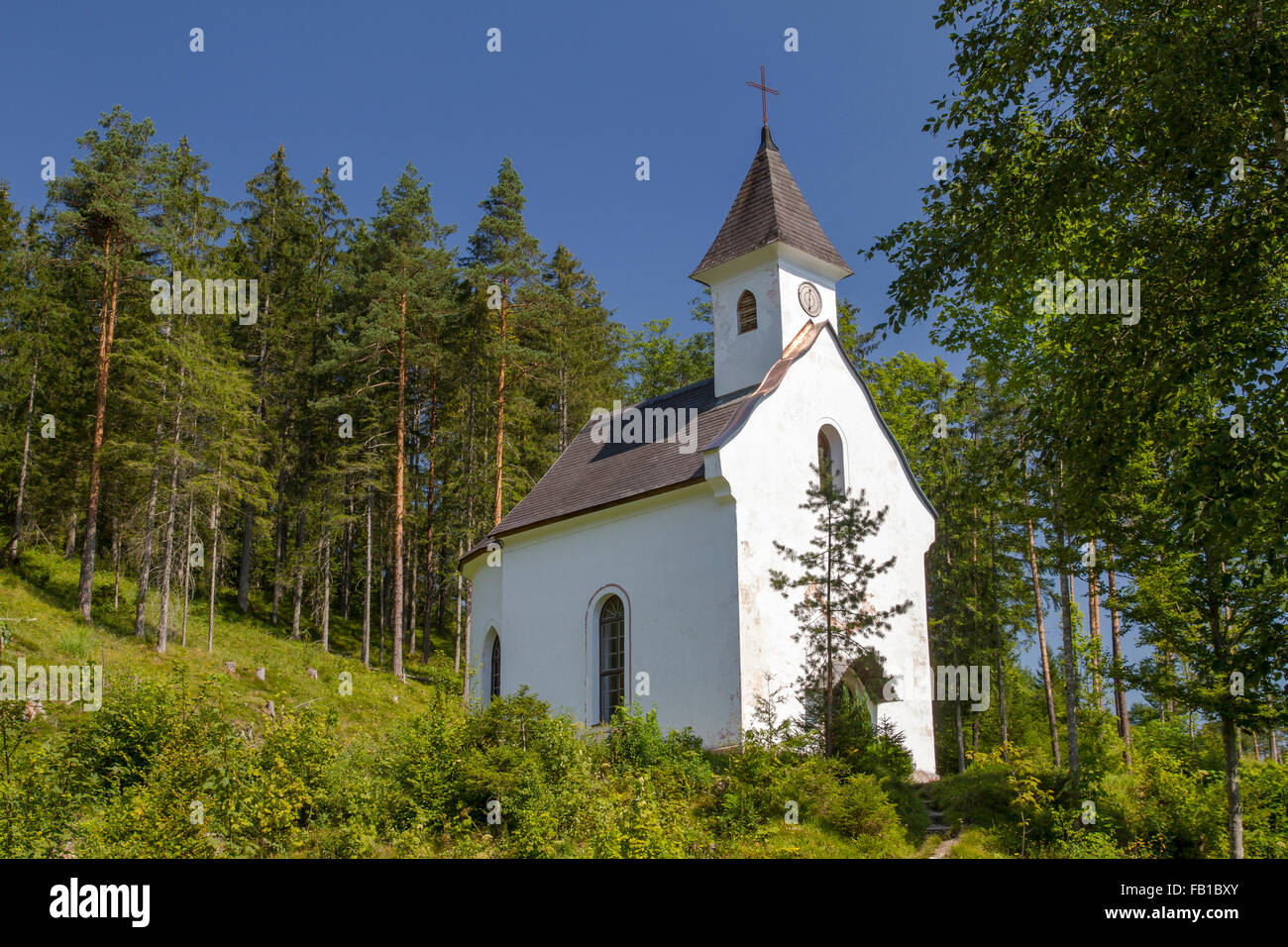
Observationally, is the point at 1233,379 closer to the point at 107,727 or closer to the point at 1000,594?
the point at 107,727

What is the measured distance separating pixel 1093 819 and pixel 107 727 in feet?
48.7

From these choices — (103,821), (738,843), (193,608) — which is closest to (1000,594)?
(738,843)

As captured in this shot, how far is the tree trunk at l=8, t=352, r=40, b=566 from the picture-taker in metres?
35.3

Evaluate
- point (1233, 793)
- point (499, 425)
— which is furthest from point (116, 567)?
point (1233, 793)

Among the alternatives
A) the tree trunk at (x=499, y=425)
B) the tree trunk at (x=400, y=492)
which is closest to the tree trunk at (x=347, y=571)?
the tree trunk at (x=400, y=492)

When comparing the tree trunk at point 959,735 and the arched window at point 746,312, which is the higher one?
the arched window at point 746,312

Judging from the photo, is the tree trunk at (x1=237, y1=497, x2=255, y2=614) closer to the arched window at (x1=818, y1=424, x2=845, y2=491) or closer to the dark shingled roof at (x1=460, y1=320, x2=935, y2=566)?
the dark shingled roof at (x1=460, y1=320, x2=935, y2=566)

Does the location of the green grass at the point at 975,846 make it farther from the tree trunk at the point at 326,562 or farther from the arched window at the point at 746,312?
the tree trunk at the point at 326,562

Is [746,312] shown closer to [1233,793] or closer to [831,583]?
[831,583]

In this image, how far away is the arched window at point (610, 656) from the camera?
71.9 ft

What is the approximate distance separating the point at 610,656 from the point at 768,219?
36.0 feet

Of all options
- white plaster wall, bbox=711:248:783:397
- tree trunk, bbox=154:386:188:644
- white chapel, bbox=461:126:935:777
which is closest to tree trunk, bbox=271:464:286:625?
tree trunk, bbox=154:386:188:644

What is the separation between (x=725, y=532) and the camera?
20.0 m

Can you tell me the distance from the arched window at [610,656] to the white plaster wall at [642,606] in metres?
0.18
